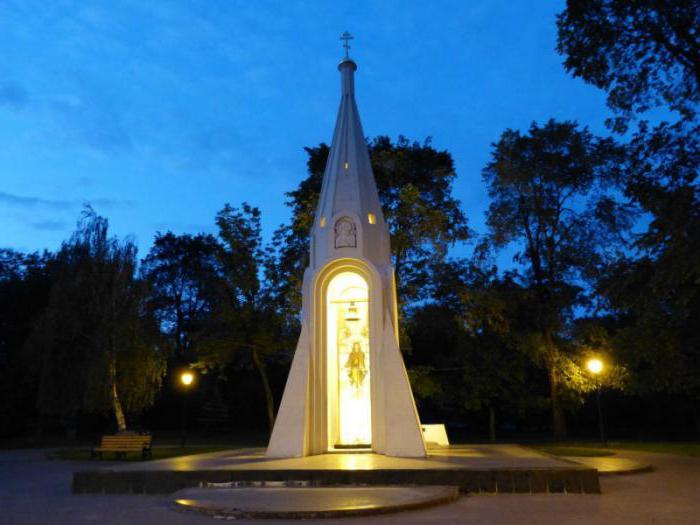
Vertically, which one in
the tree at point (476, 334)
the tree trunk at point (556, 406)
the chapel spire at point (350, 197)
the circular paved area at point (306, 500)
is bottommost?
the circular paved area at point (306, 500)

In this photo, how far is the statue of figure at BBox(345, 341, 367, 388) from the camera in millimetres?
13930

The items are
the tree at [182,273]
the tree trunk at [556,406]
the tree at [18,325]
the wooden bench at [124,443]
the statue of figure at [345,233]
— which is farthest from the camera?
the tree at [182,273]

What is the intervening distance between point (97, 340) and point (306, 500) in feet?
49.2

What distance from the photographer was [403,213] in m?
20.3

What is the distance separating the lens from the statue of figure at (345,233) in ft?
44.7

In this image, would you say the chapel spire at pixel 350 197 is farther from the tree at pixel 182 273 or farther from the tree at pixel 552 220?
the tree at pixel 182 273

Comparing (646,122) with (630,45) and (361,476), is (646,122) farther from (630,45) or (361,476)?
(361,476)

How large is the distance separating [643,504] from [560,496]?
1092 mm

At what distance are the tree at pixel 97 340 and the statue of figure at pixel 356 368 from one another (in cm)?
970

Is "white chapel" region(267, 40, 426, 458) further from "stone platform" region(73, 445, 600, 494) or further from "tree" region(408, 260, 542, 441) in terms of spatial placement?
"tree" region(408, 260, 542, 441)

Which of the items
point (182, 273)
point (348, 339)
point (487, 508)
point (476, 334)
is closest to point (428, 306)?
point (476, 334)

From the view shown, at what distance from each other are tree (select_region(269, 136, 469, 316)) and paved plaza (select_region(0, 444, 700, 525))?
1136 cm

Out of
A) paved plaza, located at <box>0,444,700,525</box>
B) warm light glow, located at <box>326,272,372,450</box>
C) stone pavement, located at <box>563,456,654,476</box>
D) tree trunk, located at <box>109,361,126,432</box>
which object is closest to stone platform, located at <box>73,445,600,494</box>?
paved plaza, located at <box>0,444,700,525</box>

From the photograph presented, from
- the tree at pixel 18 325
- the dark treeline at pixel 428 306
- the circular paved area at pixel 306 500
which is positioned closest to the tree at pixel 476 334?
the dark treeline at pixel 428 306
